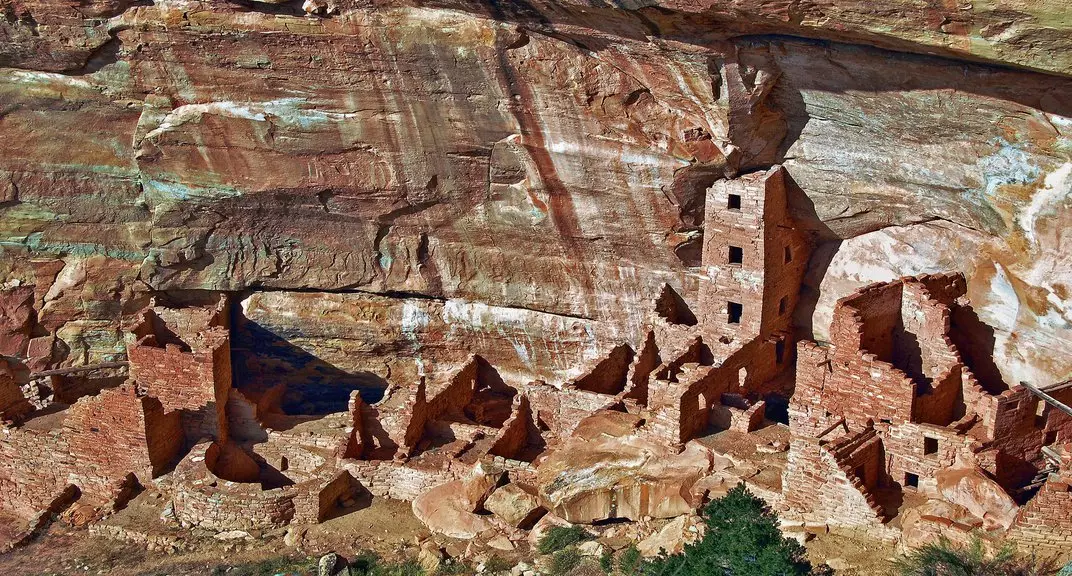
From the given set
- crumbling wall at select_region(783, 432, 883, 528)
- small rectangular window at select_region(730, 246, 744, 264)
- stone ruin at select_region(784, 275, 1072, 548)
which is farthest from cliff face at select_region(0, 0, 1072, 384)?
crumbling wall at select_region(783, 432, 883, 528)

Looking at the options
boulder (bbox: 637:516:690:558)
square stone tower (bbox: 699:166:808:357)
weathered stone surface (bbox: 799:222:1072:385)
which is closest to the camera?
boulder (bbox: 637:516:690:558)

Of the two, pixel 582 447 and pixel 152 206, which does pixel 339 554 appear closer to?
pixel 582 447

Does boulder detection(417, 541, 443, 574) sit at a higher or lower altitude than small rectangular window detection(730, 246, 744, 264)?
lower

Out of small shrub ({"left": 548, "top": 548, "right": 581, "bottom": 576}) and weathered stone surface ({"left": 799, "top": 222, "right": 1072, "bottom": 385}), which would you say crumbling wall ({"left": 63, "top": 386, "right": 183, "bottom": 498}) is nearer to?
small shrub ({"left": 548, "top": 548, "right": 581, "bottom": 576})

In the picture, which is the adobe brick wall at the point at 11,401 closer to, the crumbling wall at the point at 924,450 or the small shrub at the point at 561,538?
the small shrub at the point at 561,538

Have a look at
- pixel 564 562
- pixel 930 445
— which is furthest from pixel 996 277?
pixel 564 562
